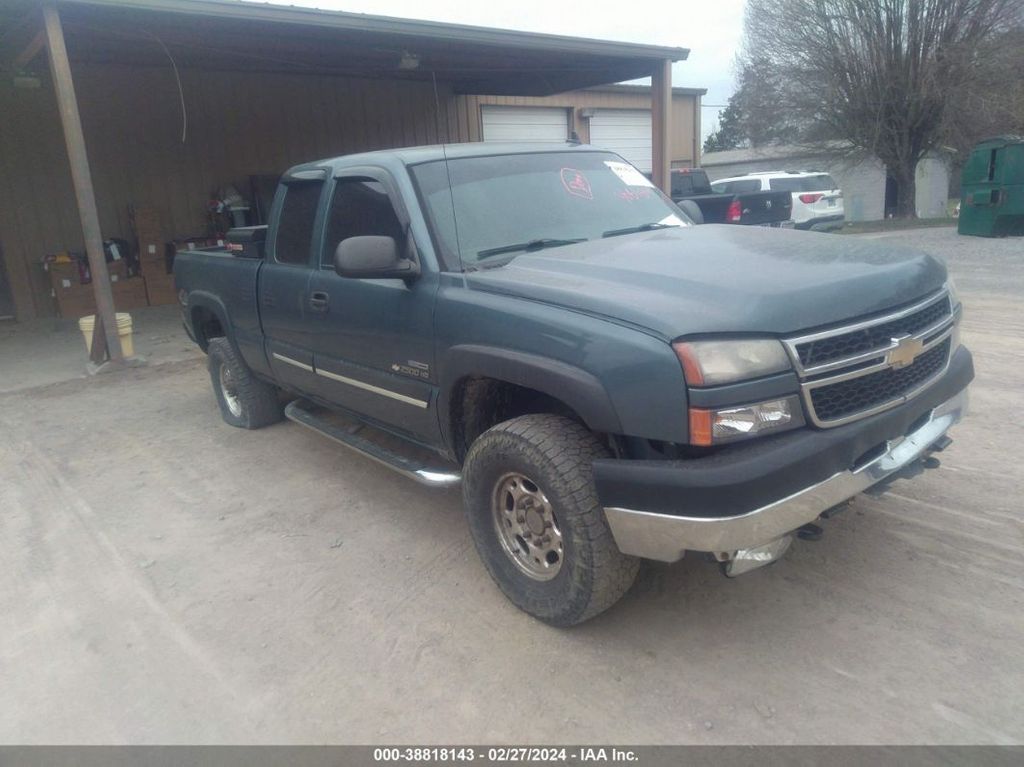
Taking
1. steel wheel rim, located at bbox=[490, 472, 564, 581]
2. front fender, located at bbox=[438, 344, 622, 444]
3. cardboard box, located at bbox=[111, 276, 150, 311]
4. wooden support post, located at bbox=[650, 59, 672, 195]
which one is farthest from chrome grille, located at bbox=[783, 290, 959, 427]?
cardboard box, located at bbox=[111, 276, 150, 311]

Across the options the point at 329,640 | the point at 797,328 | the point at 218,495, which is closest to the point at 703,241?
the point at 797,328

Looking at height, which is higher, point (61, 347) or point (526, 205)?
point (526, 205)

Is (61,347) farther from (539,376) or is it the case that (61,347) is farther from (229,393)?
(539,376)

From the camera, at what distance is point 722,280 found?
111 inches

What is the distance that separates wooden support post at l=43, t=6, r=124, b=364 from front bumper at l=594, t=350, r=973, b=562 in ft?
24.2

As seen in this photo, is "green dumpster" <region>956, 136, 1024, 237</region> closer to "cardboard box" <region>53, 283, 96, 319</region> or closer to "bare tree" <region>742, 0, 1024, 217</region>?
"bare tree" <region>742, 0, 1024, 217</region>

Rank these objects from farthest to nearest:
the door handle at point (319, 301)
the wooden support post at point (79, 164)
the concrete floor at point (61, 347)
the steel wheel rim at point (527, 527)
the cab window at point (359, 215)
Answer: the concrete floor at point (61, 347), the wooden support post at point (79, 164), the door handle at point (319, 301), the cab window at point (359, 215), the steel wheel rim at point (527, 527)

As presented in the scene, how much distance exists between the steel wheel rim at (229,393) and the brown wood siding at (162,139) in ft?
25.9

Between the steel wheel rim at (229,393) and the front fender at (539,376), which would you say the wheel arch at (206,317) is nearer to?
the steel wheel rim at (229,393)

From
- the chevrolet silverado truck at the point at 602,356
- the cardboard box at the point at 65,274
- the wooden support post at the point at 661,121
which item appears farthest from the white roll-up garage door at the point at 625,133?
the chevrolet silverado truck at the point at 602,356

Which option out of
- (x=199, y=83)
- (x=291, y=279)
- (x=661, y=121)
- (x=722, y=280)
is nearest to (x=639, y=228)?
(x=722, y=280)

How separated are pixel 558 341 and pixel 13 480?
172 inches

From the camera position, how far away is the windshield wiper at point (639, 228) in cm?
385

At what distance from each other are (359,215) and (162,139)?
10749mm
